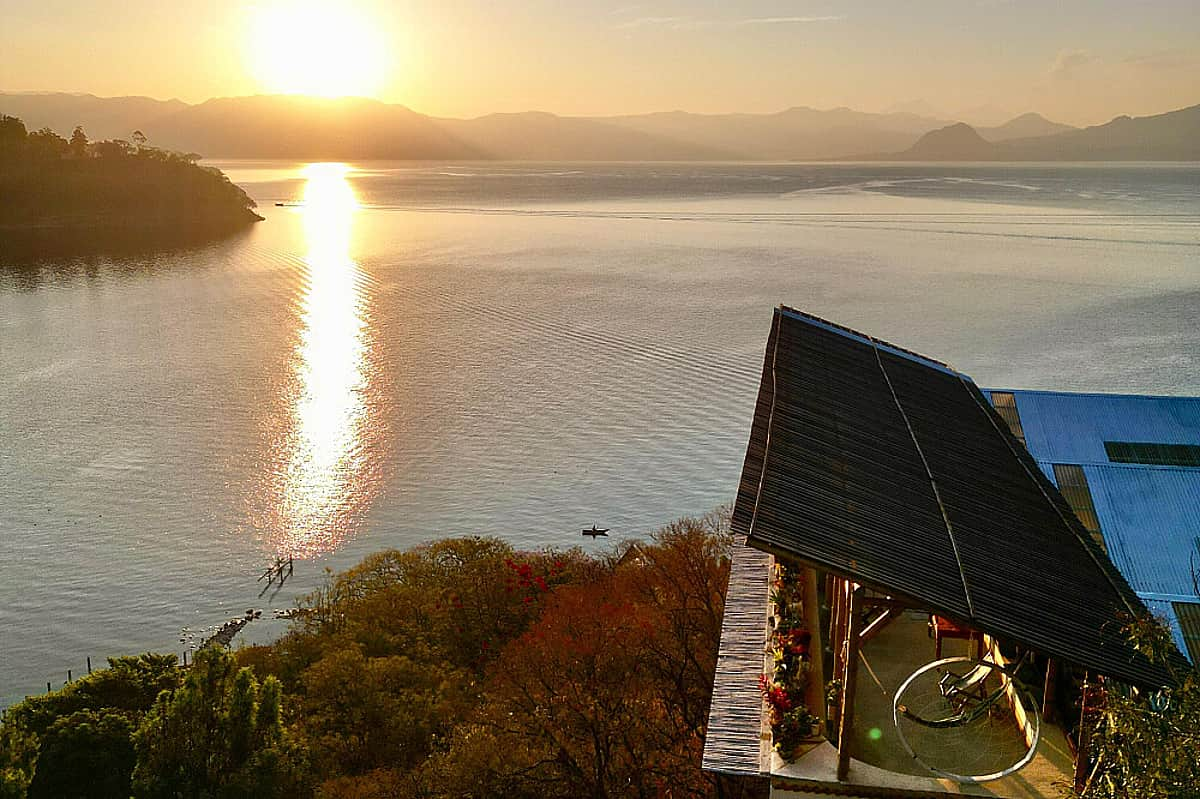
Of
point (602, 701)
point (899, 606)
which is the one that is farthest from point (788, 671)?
point (602, 701)

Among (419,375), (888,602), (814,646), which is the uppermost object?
(888,602)

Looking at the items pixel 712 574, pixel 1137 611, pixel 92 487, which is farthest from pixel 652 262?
pixel 1137 611

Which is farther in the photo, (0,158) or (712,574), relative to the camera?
(0,158)

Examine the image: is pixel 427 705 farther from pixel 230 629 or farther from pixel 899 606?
pixel 899 606

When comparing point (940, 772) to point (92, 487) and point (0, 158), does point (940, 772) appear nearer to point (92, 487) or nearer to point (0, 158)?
point (92, 487)

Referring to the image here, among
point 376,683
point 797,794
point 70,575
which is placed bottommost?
point 70,575
